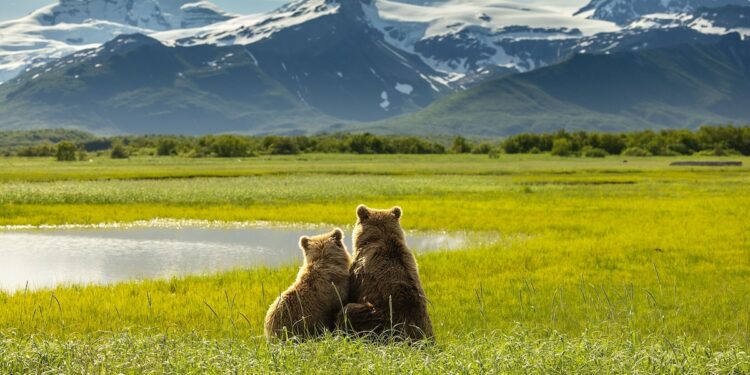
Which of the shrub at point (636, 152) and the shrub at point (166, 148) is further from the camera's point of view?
the shrub at point (166, 148)

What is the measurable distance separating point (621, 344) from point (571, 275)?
32.6 feet

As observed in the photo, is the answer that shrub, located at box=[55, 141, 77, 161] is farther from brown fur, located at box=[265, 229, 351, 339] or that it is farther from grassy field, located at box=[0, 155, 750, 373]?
brown fur, located at box=[265, 229, 351, 339]

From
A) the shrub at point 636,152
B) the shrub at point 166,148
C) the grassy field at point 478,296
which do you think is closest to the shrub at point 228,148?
the shrub at point 166,148

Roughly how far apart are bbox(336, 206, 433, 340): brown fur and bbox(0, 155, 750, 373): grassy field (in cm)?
38

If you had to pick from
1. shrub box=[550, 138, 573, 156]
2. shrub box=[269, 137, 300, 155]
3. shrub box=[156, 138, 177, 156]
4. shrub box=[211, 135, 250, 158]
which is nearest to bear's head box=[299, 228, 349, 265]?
shrub box=[211, 135, 250, 158]

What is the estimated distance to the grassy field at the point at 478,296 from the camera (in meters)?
9.13

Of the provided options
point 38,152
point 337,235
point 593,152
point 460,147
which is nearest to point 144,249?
point 337,235

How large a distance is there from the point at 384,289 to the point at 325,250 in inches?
44.3

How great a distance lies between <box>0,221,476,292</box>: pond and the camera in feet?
75.6

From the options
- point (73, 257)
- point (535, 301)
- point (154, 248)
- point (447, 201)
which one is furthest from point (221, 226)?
point (535, 301)

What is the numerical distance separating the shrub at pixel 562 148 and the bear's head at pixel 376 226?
499 ft

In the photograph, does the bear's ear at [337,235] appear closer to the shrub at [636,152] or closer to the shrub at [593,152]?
the shrub at [593,152]

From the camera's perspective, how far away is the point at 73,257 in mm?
26438

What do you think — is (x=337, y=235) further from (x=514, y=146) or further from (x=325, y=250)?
(x=514, y=146)
